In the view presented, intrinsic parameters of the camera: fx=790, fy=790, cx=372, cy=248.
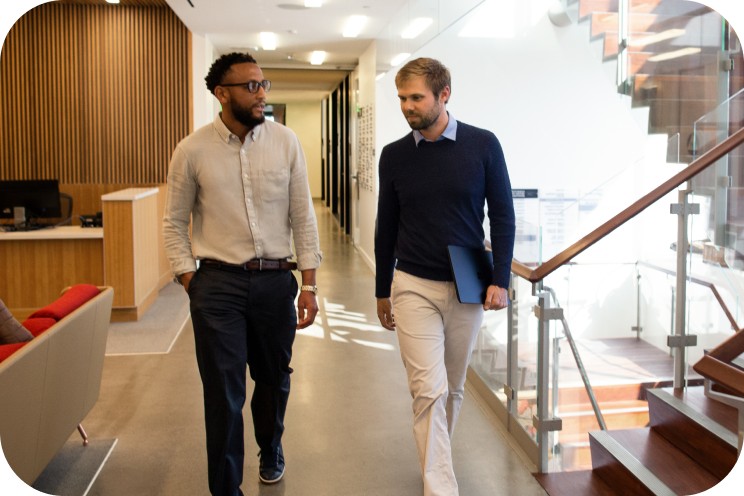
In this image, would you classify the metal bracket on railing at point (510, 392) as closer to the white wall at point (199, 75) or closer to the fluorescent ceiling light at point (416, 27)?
the fluorescent ceiling light at point (416, 27)

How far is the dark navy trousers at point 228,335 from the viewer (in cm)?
295

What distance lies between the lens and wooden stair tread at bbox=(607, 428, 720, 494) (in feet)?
10.1

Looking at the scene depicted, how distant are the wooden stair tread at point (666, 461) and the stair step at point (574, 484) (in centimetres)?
20

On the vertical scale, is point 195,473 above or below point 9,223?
below

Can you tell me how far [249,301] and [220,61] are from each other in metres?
0.92

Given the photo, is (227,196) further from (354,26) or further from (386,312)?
(354,26)

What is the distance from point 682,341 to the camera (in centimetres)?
379

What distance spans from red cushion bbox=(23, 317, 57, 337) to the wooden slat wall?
648 centimetres

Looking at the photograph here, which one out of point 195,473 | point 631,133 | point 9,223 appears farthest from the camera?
point 631,133

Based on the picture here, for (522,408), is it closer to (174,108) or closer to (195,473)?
(195,473)

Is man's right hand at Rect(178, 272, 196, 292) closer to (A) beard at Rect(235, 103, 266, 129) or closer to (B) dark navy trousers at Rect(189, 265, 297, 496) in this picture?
(B) dark navy trousers at Rect(189, 265, 297, 496)

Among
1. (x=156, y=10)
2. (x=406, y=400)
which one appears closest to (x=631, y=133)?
(x=406, y=400)

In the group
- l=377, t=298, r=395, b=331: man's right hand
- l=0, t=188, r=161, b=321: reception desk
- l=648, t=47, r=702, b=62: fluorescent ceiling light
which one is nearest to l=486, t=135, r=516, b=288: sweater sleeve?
l=377, t=298, r=395, b=331: man's right hand

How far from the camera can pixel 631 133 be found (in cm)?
862
